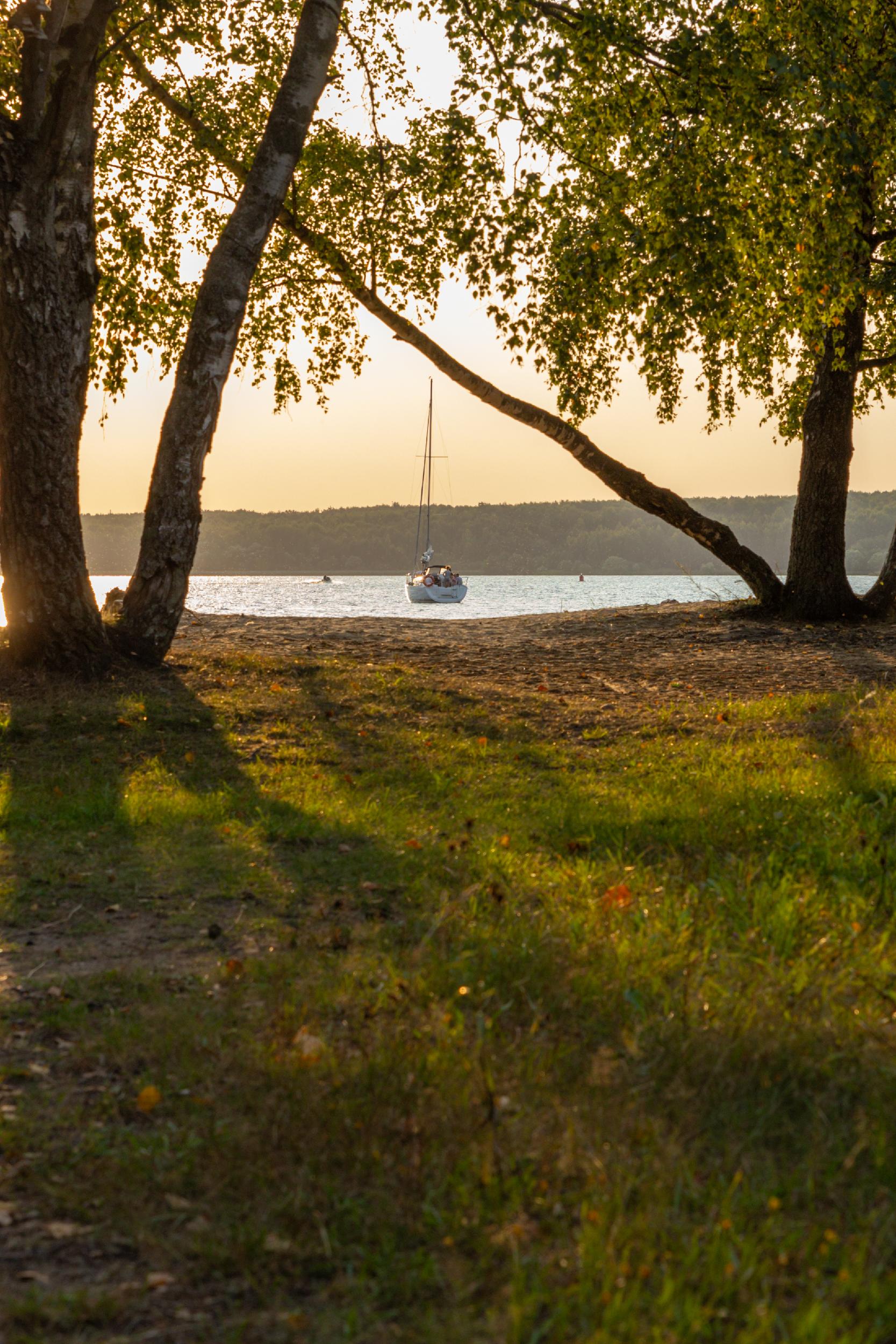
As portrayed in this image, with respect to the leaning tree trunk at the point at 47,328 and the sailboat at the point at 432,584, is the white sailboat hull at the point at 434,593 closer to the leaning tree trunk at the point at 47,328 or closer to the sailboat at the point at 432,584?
the sailboat at the point at 432,584

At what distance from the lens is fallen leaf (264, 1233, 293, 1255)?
257 cm

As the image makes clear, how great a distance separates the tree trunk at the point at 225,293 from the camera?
1018 centimetres

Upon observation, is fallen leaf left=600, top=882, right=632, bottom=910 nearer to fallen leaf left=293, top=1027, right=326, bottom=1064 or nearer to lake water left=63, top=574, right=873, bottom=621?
fallen leaf left=293, top=1027, right=326, bottom=1064

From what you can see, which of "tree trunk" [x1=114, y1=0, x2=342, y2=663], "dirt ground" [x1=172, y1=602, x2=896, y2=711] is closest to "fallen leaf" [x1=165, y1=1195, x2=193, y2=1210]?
"dirt ground" [x1=172, y1=602, x2=896, y2=711]

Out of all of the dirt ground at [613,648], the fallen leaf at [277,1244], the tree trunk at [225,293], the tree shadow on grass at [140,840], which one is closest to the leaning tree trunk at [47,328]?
the tree trunk at [225,293]

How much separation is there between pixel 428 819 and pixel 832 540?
498 inches

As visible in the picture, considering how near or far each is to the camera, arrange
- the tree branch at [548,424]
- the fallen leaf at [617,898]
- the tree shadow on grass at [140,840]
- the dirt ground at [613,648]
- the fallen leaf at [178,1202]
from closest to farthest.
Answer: the fallen leaf at [178,1202], the fallen leaf at [617,898], the tree shadow on grass at [140,840], the dirt ground at [613,648], the tree branch at [548,424]

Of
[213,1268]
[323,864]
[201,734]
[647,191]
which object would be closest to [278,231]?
[647,191]

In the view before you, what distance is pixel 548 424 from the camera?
16.8 metres

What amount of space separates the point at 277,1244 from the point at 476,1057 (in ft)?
3.11

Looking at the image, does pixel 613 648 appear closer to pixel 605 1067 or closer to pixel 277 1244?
pixel 605 1067

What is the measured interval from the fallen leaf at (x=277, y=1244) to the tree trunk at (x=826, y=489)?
1561 centimetres

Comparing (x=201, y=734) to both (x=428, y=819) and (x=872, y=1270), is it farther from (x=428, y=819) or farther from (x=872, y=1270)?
(x=872, y=1270)

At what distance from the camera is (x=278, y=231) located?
16.1 meters
